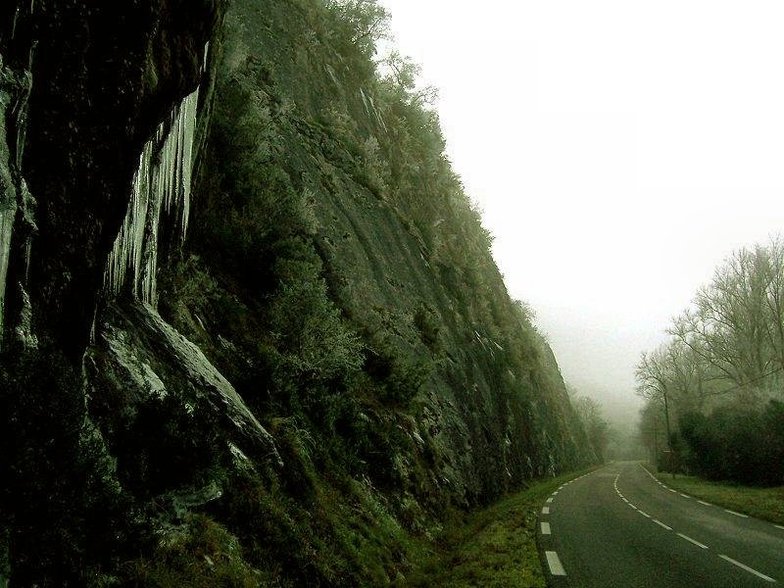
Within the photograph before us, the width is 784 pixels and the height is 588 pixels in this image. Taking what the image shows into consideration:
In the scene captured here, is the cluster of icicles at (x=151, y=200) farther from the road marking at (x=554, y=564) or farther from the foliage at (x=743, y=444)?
the foliage at (x=743, y=444)

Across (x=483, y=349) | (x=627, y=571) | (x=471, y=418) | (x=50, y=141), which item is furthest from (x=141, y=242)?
(x=483, y=349)

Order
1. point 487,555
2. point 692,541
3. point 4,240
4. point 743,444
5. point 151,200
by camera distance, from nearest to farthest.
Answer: point 4,240, point 151,200, point 487,555, point 692,541, point 743,444

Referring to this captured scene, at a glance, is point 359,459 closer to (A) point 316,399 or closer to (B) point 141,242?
(A) point 316,399

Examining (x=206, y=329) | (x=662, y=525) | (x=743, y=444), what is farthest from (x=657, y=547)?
(x=743, y=444)

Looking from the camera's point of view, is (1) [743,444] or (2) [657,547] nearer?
(2) [657,547]

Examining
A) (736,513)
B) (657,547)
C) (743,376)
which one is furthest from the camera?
(743,376)

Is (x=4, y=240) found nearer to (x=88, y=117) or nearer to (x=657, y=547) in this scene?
(x=88, y=117)

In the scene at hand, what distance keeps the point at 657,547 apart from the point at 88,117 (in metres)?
10.9

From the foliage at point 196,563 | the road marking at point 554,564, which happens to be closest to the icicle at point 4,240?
the foliage at point 196,563

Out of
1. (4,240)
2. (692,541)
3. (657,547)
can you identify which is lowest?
(692,541)

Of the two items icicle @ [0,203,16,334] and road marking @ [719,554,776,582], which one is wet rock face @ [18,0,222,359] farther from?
road marking @ [719,554,776,582]

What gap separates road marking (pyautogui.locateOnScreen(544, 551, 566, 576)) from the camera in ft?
24.6

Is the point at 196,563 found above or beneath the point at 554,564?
above

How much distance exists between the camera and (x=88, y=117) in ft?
12.3
